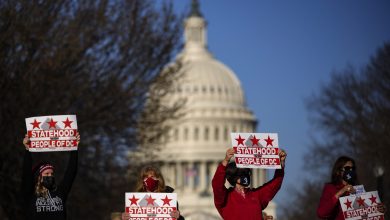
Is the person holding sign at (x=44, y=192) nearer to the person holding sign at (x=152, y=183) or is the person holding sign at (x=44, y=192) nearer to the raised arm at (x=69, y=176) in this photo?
the raised arm at (x=69, y=176)

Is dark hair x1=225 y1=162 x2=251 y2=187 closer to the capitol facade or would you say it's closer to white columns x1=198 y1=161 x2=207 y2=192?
the capitol facade

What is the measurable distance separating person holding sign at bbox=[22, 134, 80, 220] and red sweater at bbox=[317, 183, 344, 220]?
2.41m

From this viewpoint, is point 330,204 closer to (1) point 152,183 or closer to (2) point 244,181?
(2) point 244,181

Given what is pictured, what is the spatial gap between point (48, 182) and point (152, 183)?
0.96 metres

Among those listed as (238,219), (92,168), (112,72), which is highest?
(112,72)

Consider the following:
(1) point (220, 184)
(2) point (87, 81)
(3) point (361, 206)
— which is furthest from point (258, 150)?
(2) point (87, 81)

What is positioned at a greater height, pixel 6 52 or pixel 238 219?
pixel 6 52

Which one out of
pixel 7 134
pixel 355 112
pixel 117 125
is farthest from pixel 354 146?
pixel 7 134

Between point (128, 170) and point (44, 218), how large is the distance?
87.4 ft

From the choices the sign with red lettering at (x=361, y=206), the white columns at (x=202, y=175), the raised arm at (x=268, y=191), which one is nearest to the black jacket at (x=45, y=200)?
the raised arm at (x=268, y=191)

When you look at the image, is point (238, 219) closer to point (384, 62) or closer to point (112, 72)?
point (112, 72)

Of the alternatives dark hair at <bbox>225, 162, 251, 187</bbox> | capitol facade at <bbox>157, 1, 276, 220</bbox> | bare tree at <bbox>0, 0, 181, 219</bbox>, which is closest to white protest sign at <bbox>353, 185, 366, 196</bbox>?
dark hair at <bbox>225, 162, 251, 187</bbox>

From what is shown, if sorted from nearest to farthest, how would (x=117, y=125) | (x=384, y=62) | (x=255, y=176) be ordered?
(x=117, y=125), (x=384, y=62), (x=255, y=176)

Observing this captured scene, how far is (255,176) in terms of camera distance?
15375 cm
